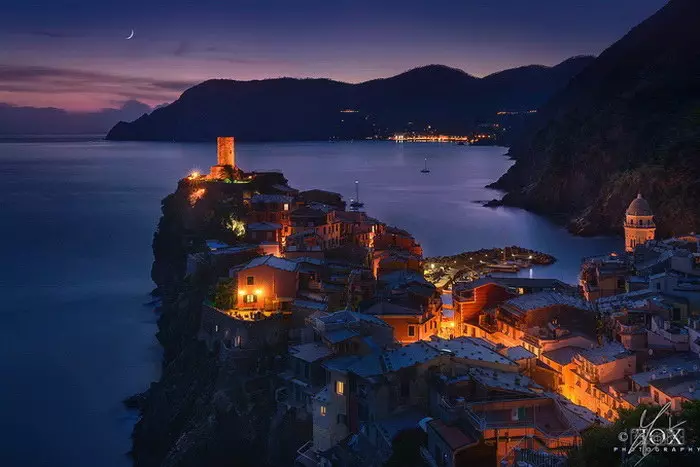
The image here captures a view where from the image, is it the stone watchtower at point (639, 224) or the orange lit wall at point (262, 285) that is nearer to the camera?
the orange lit wall at point (262, 285)

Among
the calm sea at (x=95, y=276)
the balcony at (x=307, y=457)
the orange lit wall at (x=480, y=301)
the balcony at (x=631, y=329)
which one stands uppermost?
the balcony at (x=631, y=329)

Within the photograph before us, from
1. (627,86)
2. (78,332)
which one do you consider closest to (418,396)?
(78,332)

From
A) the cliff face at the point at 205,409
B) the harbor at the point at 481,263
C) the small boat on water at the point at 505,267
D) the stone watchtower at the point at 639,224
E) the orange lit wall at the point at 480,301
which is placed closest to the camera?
the cliff face at the point at 205,409

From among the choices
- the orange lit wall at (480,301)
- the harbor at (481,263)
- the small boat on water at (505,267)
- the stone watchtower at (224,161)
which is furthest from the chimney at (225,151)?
the orange lit wall at (480,301)

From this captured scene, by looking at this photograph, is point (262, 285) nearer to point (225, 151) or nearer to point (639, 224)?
point (639, 224)

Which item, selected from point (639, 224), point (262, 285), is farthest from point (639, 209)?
point (262, 285)

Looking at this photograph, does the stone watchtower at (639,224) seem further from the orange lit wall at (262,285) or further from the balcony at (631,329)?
the orange lit wall at (262,285)
